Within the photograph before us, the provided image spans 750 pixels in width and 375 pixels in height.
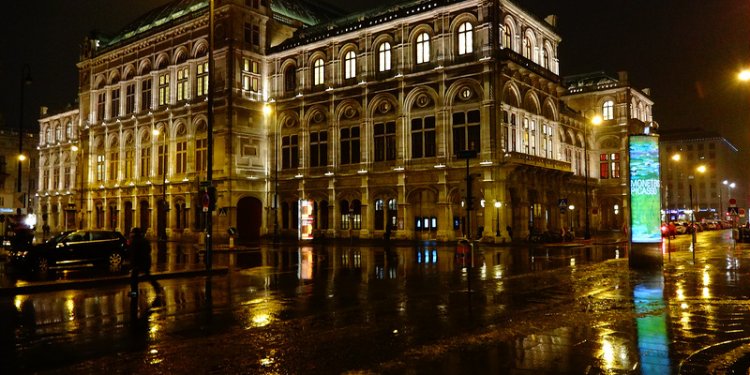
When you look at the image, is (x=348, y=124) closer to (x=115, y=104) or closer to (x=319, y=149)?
(x=319, y=149)

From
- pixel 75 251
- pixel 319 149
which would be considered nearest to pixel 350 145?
pixel 319 149

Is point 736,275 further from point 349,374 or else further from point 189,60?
point 189,60

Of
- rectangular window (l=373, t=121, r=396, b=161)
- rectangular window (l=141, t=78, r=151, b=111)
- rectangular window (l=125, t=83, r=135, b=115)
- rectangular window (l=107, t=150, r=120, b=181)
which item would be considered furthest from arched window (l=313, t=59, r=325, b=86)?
rectangular window (l=107, t=150, r=120, b=181)

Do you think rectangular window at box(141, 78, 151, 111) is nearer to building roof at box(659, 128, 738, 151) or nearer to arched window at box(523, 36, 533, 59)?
arched window at box(523, 36, 533, 59)

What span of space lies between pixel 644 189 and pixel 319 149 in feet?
112

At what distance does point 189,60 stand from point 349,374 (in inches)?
2123

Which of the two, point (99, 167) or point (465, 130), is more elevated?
point (465, 130)

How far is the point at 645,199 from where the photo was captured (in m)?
21.7

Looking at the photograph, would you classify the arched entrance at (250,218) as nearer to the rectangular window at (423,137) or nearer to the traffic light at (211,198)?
the rectangular window at (423,137)

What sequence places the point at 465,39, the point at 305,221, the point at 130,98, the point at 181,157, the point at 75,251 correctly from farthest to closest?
the point at 130,98
the point at 181,157
the point at 465,39
the point at 305,221
the point at 75,251

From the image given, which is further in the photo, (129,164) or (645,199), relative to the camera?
(129,164)

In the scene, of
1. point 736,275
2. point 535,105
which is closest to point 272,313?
point 736,275

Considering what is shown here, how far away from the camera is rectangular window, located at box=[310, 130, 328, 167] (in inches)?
2052

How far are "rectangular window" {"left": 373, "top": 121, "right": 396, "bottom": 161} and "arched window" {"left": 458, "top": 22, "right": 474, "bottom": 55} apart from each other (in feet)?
26.3
